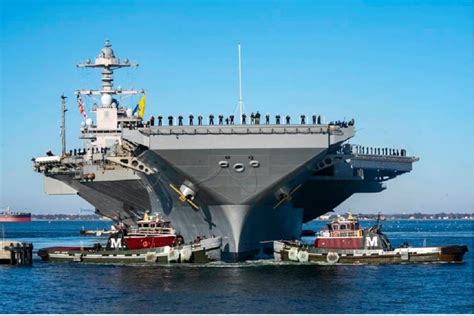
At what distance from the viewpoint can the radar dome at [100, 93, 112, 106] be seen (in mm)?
68125

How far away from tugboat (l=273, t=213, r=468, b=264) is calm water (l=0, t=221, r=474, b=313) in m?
0.77

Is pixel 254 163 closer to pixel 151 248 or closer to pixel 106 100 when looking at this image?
pixel 151 248

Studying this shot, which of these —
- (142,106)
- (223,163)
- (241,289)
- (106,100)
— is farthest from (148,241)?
(142,106)

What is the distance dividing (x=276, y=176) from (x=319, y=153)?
84.7 inches

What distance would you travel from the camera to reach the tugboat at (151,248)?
138 feet

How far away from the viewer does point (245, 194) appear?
41.6 meters

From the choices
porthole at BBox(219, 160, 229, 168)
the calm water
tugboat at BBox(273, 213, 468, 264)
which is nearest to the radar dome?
the calm water

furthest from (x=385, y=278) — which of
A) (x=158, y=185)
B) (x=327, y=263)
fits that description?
(x=158, y=185)

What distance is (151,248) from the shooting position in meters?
43.5

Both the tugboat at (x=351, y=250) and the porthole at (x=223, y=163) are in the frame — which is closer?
the porthole at (x=223, y=163)

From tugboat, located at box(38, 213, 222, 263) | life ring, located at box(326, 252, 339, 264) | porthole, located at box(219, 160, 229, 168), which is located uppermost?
porthole, located at box(219, 160, 229, 168)

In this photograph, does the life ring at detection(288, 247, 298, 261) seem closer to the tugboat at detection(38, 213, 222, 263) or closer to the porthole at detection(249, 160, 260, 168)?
the tugboat at detection(38, 213, 222, 263)

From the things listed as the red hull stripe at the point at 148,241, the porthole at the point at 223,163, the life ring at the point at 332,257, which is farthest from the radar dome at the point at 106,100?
the life ring at the point at 332,257

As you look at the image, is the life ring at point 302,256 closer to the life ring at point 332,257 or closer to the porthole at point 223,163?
the life ring at point 332,257
